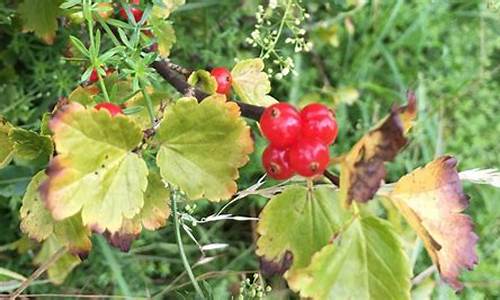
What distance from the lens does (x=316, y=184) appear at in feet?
3.15

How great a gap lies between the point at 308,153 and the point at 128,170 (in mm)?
196

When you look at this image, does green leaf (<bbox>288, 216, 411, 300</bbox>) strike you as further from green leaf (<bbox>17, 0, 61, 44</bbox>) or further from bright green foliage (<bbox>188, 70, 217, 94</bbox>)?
green leaf (<bbox>17, 0, 61, 44</bbox>)

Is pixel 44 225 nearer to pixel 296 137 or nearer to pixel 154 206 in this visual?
pixel 154 206

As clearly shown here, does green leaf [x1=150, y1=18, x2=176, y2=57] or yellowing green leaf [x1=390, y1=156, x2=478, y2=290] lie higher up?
green leaf [x1=150, y1=18, x2=176, y2=57]

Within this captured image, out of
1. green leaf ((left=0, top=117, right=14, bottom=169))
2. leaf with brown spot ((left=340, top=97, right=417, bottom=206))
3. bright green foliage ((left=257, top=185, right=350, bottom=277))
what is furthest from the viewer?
green leaf ((left=0, top=117, right=14, bottom=169))

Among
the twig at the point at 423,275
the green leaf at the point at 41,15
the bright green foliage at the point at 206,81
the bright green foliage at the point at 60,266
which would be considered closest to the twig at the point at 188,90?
the bright green foliage at the point at 206,81

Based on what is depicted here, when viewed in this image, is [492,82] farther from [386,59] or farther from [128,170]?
[128,170]

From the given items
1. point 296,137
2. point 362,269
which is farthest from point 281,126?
point 362,269

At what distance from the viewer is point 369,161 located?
0.77 metres

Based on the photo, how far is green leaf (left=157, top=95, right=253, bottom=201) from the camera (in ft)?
2.90

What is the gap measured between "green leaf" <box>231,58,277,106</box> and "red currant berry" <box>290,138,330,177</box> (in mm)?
240

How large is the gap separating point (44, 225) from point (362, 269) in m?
0.38

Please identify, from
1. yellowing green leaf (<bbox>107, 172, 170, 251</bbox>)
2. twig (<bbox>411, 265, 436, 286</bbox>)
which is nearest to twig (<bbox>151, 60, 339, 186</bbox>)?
yellowing green leaf (<bbox>107, 172, 170, 251</bbox>)

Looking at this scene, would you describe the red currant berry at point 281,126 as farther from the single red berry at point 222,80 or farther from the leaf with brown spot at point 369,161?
the single red berry at point 222,80
